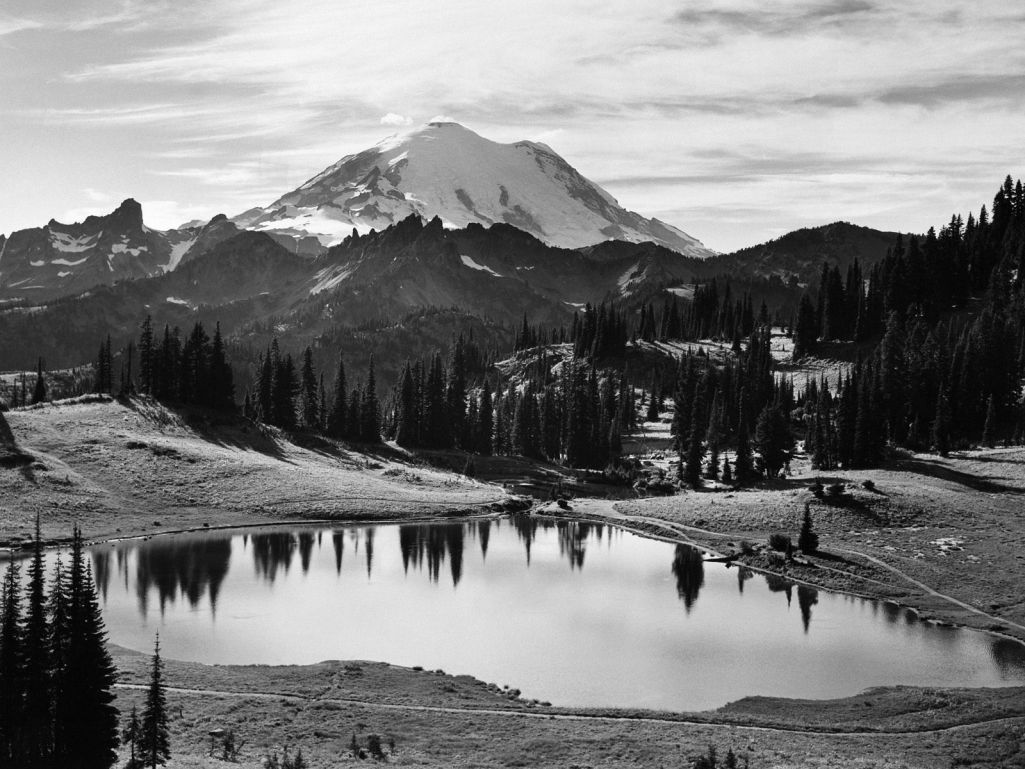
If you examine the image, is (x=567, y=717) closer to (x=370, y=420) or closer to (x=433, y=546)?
(x=433, y=546)

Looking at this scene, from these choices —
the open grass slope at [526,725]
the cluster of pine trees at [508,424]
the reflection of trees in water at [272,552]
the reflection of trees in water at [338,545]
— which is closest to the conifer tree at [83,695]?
the open grass slope at [526,725]

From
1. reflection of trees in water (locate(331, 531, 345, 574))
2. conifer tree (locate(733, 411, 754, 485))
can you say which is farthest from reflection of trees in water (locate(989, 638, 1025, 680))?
conifer tree (locate(733, 411, 754, 485))

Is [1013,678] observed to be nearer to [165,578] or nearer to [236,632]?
[236,632]

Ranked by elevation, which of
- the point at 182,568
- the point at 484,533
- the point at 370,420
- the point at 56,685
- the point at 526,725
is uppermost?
the point at 370,420

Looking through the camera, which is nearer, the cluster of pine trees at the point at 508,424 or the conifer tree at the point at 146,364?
the conifer tree at the point at 146,364

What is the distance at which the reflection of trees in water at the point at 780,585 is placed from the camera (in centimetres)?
7297

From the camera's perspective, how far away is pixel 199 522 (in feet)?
324

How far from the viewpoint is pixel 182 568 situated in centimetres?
7744

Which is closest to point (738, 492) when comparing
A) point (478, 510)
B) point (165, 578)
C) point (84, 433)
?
point (478, 510)

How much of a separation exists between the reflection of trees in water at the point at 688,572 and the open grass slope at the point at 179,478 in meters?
33.5

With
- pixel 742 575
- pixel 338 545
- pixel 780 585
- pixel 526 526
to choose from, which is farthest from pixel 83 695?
pixel 526 526

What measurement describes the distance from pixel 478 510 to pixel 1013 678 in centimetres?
7058

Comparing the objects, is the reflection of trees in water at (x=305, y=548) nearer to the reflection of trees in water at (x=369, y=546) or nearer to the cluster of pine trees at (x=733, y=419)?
the reflection of trees in water at (x=369, y=546)

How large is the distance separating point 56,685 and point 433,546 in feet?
190
